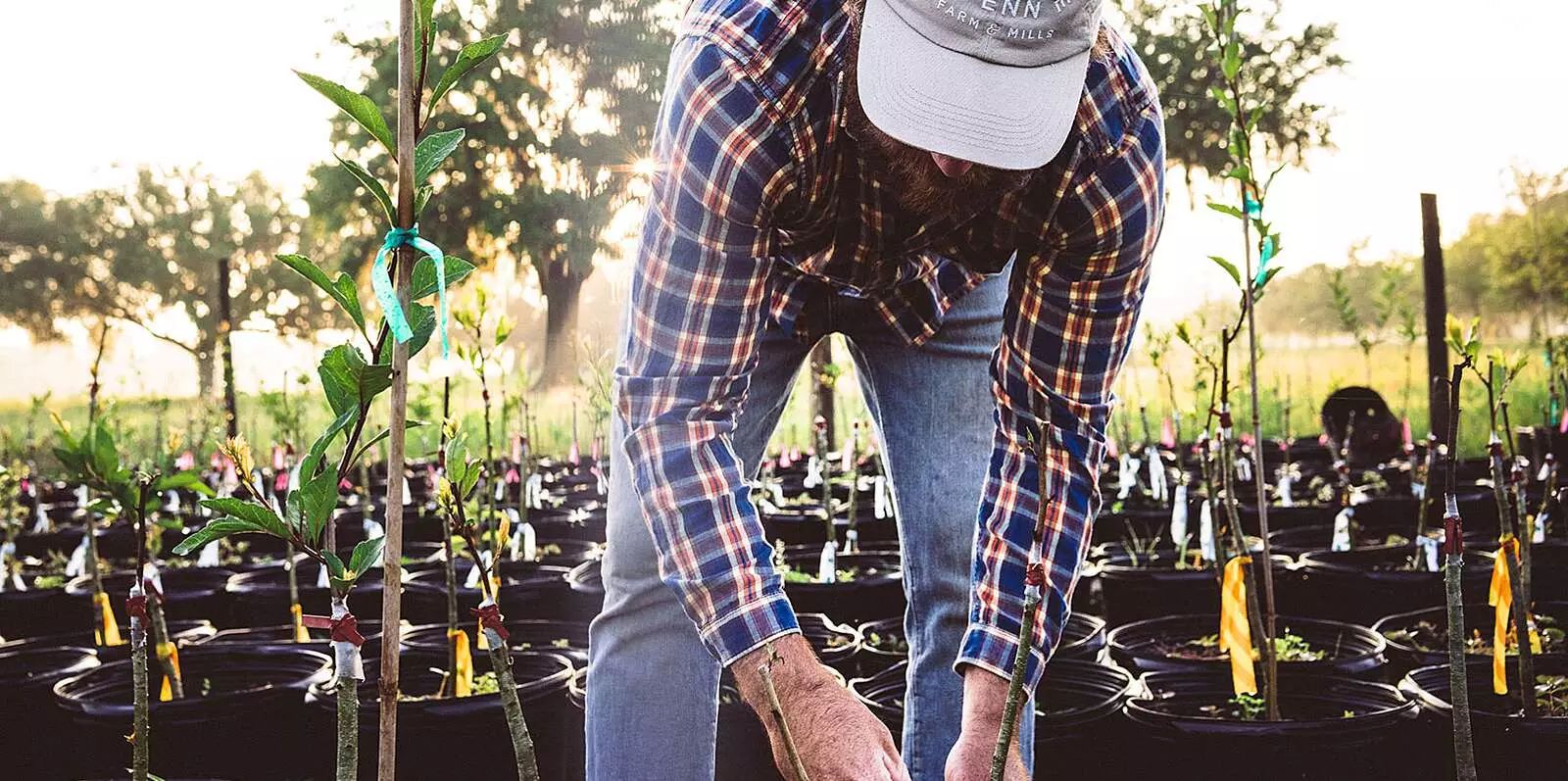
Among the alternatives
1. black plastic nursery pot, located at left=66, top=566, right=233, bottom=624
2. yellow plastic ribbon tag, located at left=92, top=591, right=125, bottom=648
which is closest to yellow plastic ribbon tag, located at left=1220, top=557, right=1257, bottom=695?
yellow plastic ribbon tag, located at left=92, top=591, right=125, bottom=648

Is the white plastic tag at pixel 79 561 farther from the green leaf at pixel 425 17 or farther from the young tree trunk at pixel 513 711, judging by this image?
the green leaf at pixel 425 17

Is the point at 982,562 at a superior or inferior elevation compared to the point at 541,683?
superior

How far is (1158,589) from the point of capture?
3121mm

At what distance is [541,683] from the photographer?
7.18 ft

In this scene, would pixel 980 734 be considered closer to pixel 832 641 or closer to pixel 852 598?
pixel 832 641

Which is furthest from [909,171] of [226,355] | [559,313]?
[559,313]

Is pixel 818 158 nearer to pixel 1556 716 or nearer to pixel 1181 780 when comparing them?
pixel 1181 780

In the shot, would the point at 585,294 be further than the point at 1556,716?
Yes

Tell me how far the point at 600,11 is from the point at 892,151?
33.9 feet

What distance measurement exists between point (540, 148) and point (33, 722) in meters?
9.54

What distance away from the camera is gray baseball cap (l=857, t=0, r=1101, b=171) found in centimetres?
111

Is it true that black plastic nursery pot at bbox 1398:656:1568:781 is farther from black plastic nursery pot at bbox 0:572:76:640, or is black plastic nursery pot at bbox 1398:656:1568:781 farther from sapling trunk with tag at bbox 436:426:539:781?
black plastic nursery pot at bbox 0:572:76:640

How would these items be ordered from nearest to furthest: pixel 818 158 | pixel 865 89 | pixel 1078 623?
pixel 865 89 < pixel 818 158 < pixel 1078 623

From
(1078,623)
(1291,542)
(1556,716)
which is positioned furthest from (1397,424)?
(1556,716)
